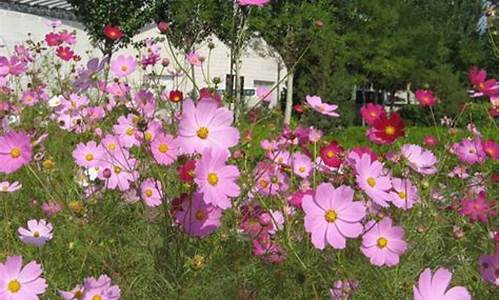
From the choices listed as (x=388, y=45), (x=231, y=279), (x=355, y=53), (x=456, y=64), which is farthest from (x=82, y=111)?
(x=456, y=64)

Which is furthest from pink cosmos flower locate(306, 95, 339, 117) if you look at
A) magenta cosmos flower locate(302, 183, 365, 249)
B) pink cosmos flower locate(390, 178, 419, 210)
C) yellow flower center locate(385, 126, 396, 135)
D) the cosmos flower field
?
magenta cosmos flower locate(302, 183, 365, 249)

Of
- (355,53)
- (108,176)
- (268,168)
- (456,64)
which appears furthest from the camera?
(456,64)

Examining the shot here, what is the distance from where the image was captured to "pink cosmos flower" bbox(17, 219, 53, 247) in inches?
61.4

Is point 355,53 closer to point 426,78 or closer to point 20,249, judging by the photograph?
point 426,78

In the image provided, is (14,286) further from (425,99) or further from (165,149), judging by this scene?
(425,99)

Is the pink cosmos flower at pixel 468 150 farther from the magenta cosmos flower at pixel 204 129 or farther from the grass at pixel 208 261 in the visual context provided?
the magenta cosmos flower at pixel 204 129

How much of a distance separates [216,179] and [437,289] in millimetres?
408

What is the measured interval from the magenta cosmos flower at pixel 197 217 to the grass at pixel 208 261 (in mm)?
65

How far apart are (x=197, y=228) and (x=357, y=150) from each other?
1.75ft

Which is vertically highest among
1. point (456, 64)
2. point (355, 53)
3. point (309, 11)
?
point (309, 11)

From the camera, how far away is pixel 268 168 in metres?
1.82

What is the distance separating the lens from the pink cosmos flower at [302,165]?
2.01 m

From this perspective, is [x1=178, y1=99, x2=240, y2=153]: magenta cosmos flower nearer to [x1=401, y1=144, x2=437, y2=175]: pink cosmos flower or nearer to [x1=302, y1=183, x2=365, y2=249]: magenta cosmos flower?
[x1=302, y1=183, x2=365, y2=249]: magenta cosmos flower

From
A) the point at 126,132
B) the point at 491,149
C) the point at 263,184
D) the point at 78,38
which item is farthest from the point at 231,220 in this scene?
the point at 78,38
